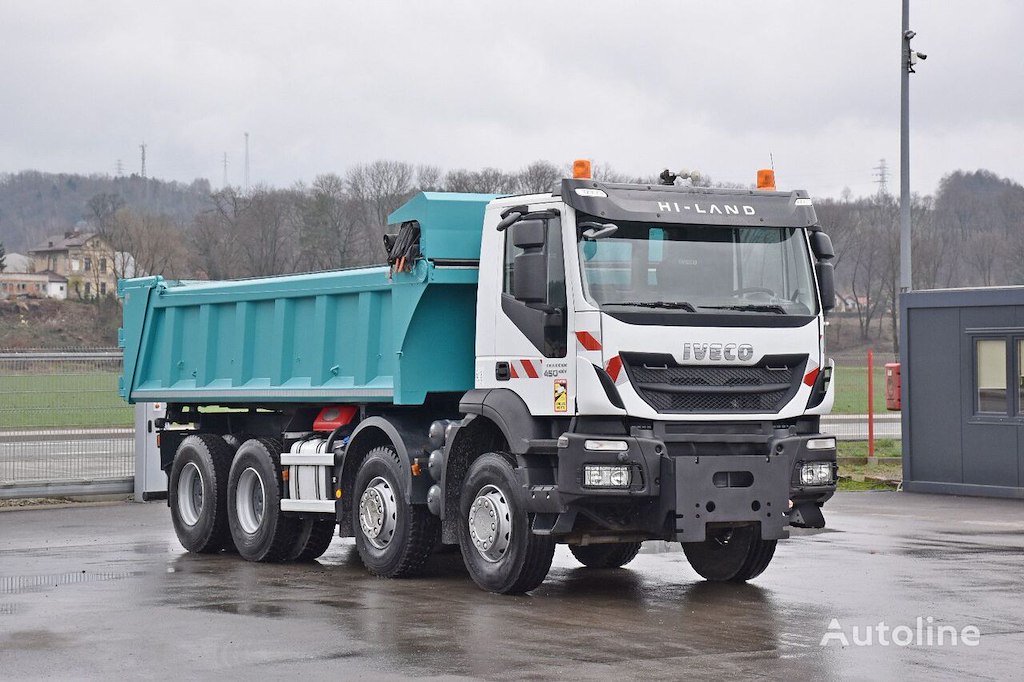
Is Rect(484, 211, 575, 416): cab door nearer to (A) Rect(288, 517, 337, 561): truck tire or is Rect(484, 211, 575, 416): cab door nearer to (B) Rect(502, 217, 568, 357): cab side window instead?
(B) Rect(502, 217, 568, 357): cab side window

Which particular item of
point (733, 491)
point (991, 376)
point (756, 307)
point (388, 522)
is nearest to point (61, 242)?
point (991, 376)

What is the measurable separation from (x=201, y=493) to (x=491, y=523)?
16.9ft

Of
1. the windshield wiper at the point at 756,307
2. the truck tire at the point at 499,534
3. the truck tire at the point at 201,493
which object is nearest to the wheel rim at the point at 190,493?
the truck tire at the point at 201,493

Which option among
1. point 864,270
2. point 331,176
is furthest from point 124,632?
point 864,270

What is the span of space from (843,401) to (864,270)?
6283 centimetres

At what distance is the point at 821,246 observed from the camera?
1189cm

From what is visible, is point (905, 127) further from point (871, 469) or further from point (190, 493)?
point (190, 493)

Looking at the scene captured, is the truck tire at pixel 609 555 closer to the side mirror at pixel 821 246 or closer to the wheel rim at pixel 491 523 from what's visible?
the wheel rim at pixel 491 523

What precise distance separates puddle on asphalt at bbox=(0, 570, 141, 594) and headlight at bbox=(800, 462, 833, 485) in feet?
19.1

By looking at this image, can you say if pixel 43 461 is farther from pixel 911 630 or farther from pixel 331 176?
pixel 331 176

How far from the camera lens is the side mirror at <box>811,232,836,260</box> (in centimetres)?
1186

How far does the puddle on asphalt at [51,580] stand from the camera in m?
12.3

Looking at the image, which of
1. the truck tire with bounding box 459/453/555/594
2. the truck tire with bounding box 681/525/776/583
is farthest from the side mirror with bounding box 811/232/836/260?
the truck tire with bounding box 459/453/555/594

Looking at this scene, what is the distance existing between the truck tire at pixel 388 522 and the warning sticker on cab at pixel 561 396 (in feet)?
6.65
